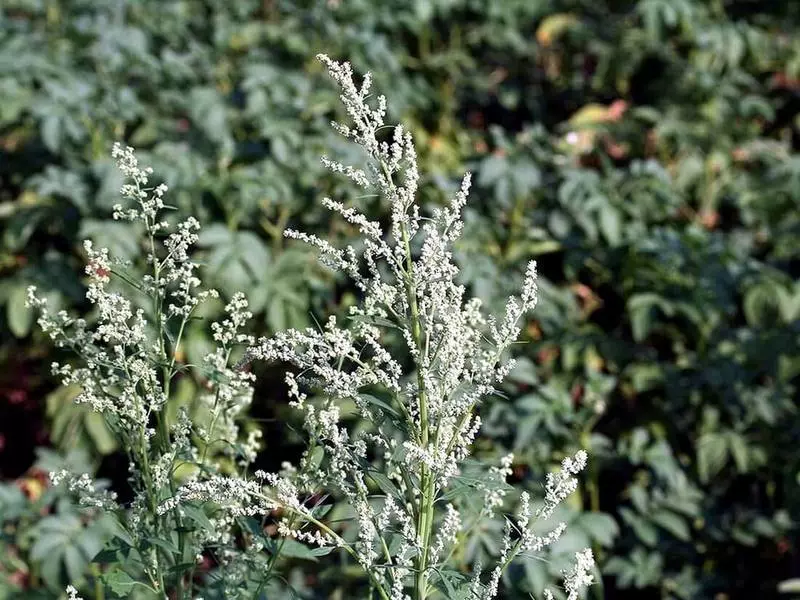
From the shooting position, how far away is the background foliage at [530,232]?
3.74 metres

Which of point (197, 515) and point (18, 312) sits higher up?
point (197, 515)

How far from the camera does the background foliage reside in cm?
374

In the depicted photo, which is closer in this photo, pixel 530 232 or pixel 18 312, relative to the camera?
pixel 18 312

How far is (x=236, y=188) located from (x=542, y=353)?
1199 millimetres

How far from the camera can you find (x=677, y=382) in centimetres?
411

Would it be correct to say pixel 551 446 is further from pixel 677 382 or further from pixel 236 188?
pixel 236 188

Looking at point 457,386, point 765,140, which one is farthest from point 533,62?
point 457,386

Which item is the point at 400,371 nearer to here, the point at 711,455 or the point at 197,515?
the point at 197,515

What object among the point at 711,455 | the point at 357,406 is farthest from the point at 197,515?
the point at 711,455

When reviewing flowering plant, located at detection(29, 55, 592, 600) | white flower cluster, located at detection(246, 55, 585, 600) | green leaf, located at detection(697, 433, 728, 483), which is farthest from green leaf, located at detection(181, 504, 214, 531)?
green leaf, located at detection(697, 433, 728, 483)

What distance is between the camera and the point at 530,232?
4422mm

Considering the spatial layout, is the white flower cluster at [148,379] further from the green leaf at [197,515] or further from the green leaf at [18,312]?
the green leaf at [18,312]

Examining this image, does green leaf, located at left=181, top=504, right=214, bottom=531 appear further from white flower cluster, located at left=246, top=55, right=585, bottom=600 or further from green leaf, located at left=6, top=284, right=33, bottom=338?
green leaf, located at left=6, top=284, right=33, bottom=338

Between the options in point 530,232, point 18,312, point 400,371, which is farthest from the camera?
point 530,232
